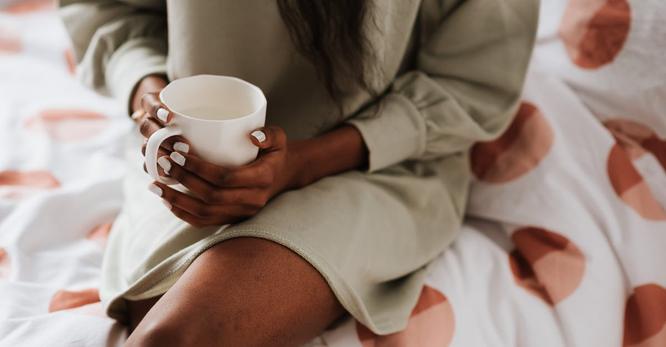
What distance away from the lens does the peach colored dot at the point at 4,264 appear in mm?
777

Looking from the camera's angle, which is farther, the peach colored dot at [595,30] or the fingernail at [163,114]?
the peach colored dot at [595,30]

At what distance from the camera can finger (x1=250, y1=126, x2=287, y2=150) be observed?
2.05ft

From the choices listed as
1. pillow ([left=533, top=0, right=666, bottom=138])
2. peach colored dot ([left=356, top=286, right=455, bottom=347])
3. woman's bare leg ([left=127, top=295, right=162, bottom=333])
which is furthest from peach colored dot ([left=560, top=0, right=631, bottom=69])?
woman's bare leg ([left=127, top=295, right=162, bottom=333])

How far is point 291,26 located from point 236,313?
12.2 inches

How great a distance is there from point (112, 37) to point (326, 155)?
13.9 inches

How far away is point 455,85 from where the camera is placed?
2.81 feet

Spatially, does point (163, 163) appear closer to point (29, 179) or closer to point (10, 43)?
point (29, 179)

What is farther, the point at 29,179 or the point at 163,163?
the point at 29,179

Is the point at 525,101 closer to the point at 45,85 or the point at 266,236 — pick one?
the point at 266,236

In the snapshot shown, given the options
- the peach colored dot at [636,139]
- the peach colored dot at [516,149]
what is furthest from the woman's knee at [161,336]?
the peach colored dot at [636,139]

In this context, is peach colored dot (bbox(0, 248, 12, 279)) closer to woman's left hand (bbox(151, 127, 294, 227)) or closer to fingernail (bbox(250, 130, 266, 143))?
woman's left hand (bbox(151, 127, 294, 227))

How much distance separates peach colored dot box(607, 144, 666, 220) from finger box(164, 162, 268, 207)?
44 centimetres

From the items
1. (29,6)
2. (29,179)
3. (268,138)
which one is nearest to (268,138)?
(268,138)

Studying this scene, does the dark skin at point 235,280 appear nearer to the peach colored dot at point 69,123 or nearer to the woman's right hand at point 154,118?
the woman's right hand at point 154,118
